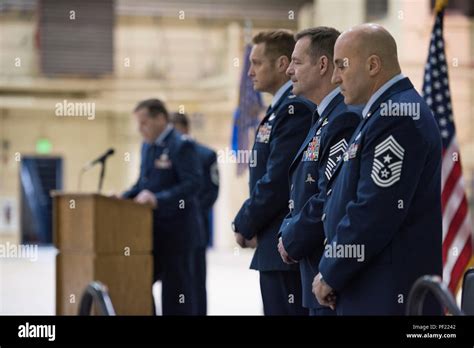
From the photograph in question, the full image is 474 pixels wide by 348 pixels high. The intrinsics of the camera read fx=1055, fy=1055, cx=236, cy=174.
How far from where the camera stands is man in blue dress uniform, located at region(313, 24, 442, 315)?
3.21 meters

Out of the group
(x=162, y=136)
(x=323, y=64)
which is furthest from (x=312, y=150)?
(x=162, y=136)

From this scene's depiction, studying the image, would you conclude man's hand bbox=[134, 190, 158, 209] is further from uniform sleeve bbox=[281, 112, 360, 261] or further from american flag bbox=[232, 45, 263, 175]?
uniform sleeve bbox=[281, 112, 360, 261]

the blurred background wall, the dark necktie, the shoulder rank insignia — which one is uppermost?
the blurred background wall

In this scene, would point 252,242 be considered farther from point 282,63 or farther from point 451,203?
point 451,203

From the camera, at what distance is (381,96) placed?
3320 mm

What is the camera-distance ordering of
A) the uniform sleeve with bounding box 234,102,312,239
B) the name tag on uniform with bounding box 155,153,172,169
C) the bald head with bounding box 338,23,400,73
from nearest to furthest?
the bald head with bounding box 338,23,400,73
the uniform sleeve with bounding box 234,102,312,239
the name tag on uniform with bounding box 155,153,172,169

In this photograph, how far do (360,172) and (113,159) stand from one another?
56.8 ft

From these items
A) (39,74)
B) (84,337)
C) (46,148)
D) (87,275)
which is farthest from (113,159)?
(84,337)

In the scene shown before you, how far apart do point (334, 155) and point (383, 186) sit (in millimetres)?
356

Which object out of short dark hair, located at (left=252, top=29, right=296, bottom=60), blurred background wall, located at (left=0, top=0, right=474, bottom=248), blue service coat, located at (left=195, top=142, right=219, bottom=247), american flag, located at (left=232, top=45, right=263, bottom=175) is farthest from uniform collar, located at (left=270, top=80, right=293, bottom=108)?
blurred background wall, located at (left=0, top=0, right=474, bottom=248)

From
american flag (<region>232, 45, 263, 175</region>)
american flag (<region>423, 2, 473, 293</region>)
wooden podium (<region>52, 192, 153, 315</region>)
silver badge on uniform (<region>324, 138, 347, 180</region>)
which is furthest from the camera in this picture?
american flag (<region>232, 45, 263, 175</region>)

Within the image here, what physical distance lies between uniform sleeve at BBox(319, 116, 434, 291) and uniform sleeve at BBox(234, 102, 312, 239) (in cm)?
87

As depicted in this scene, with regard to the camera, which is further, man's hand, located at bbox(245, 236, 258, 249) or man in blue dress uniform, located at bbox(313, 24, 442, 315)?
man's hand, located at bbox(245, 236, 258, 249)

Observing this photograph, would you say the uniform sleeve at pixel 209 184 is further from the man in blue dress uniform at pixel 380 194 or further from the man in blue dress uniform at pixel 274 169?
the man in blue dress uniform at pixel 380 194
